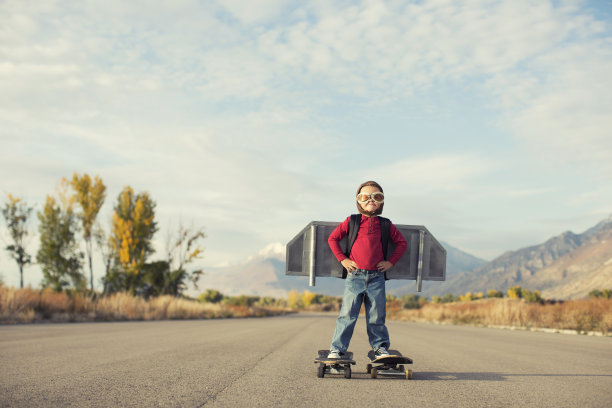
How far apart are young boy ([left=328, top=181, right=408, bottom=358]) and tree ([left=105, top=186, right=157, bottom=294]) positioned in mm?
39240

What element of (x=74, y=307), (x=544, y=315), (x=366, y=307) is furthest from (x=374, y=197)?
→ (x=74, y=307)

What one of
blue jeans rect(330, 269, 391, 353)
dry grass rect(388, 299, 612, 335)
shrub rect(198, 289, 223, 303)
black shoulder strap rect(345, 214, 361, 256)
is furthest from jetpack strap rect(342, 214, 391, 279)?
shrub rect(198, 289, 223, 303)

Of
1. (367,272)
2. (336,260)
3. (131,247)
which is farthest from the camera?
(131,247)

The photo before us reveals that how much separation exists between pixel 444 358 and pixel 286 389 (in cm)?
397

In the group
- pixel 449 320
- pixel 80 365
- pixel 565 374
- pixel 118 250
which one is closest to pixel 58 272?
pixel 118 250

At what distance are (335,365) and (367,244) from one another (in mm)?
1395

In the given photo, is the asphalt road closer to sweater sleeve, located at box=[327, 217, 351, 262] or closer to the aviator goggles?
sweater sleeve, located at box=[327, 217, 351, 262]

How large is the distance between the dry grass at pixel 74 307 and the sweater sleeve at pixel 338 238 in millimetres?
15029

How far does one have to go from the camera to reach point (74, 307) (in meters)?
21.7

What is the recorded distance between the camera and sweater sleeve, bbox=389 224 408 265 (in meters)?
5.91

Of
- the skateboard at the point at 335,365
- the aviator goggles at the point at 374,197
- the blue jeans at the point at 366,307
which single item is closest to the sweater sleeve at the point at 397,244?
the blue jeans at the point at 366,307

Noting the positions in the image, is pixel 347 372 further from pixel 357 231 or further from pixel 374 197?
pixel 374 197

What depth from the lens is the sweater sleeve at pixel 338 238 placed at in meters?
5.92

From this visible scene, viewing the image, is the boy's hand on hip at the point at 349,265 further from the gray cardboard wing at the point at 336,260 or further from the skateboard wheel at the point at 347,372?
the skateboard wheel at the point at 347,372
